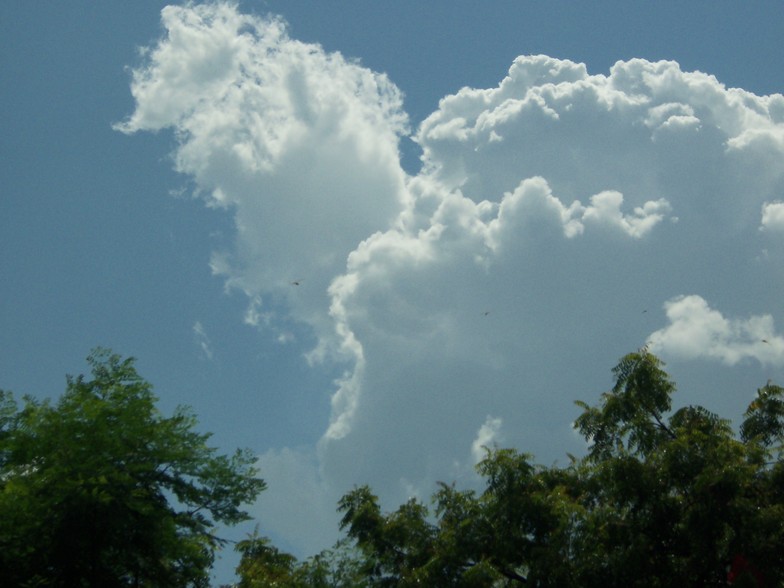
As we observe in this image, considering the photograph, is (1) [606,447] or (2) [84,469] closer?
(2) [84,469]

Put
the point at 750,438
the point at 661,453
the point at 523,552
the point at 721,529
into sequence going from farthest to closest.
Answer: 1. the point at 750,438
2. the point at 523,552
3. the point at 661,453
4. the point at 721,529

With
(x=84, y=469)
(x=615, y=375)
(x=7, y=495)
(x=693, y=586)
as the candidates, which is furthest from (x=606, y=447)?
(x=7, y=495)

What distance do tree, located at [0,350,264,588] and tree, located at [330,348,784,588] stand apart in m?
4.52

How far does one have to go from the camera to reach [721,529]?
17.7 meters

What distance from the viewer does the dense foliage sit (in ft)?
58.5

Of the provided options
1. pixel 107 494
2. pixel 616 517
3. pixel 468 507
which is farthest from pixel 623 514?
pixel 107 494

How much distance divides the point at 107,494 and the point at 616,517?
1124cm

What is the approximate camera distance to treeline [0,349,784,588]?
18.3 m

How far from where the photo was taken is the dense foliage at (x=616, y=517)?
58.5 ft

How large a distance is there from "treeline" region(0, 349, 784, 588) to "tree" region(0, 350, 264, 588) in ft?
0.12

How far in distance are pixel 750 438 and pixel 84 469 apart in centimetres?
1656

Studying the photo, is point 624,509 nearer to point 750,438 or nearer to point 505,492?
point 505,492

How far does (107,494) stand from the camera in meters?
19.3

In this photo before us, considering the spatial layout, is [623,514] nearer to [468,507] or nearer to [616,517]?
[616,517]
